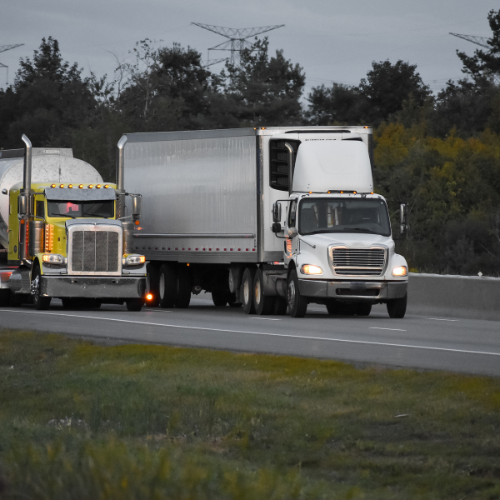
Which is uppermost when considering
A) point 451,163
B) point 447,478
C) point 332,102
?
point 332,102

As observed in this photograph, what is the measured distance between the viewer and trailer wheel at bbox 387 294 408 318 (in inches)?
944

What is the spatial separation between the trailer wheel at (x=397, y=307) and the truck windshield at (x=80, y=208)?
7215 millimetres

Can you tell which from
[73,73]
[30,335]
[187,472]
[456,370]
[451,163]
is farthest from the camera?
[73,73]

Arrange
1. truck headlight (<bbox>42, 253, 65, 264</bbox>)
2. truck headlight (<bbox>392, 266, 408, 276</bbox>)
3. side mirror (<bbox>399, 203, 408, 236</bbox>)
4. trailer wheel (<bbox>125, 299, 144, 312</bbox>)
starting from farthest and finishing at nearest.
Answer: trailer wheel (<bbox>125, 299, 144, 312</bbox>), truck headlight (<bbox>42, 253, 65, 264</bbox>), side mirror (<bbox>399, 203, 408, 236</bbox>), truck headlight (<bbox>392, 266, 408, 276</bbox>)

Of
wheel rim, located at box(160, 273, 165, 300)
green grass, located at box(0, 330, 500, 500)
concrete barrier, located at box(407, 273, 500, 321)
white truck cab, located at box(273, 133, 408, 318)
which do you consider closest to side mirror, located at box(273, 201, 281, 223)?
white truck cab, located at box(273, 133, 408, 318)

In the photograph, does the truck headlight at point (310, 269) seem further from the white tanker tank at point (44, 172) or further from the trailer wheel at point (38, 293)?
the white tanker tank at point (44, 172)

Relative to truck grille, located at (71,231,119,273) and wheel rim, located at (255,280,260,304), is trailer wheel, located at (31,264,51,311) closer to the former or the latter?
truck grille, located at (71,231,119,273)

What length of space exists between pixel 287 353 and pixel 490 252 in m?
53.0

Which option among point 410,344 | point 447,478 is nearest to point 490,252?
point 410,344

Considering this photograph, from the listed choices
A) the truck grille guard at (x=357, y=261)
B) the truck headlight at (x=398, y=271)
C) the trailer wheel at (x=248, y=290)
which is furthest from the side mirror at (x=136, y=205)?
the truck headlight at (x=398, y=271)

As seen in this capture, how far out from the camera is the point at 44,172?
2867cm

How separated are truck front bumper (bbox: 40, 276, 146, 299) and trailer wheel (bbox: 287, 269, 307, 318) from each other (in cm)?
388

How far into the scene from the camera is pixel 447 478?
316 inches

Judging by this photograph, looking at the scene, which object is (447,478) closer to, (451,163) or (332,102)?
(451,163)
